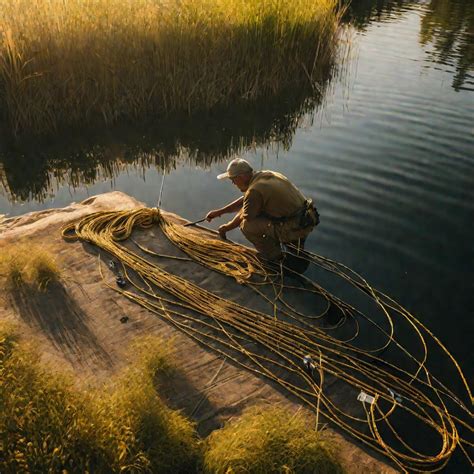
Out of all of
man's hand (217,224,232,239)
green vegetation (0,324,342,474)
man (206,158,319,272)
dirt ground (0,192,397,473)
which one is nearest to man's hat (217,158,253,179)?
man (206,158,319,272)

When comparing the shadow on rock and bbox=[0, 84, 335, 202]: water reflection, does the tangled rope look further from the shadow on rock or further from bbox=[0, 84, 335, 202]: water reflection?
bbox=[0, 84, 335, 202]: water reflection

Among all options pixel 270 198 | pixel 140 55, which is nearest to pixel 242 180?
pixel 270 198

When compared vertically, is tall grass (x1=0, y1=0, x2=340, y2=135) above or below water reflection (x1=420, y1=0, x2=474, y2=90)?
above

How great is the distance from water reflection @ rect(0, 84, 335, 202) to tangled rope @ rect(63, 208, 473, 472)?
10.2 ft

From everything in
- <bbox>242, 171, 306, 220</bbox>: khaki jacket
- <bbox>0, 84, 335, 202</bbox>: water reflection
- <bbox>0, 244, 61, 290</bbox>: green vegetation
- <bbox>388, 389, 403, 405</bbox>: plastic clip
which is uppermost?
<bbox>242, 171, 306, 220</bbox>: khaki jacket

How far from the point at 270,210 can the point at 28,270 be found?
9.64ft

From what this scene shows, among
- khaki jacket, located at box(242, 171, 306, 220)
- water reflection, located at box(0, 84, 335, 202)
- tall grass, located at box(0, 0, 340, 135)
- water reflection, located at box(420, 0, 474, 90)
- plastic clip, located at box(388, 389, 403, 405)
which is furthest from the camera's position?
water reflection, located at box(420, 0, 474, 90)

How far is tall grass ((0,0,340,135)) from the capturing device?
29.8 feet

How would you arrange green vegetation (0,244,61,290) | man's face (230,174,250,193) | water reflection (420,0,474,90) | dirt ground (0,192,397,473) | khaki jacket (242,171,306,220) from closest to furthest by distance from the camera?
dirt ground (0,192,397,473), green vegetation (0,244,61,290), khaki jacket (242,171,306,220), man's face (230,174,250,193), water reflection (420,0,474,90)

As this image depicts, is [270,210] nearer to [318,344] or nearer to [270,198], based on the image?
[270,198]

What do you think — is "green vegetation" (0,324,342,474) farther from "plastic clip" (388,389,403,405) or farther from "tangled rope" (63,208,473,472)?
"plastic clip" (388,389,403,405)

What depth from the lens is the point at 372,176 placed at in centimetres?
834

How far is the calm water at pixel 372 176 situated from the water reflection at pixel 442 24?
263 mm

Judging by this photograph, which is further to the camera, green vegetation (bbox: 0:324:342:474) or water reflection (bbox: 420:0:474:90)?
water reflection (bbox: 420:0:474:90)
